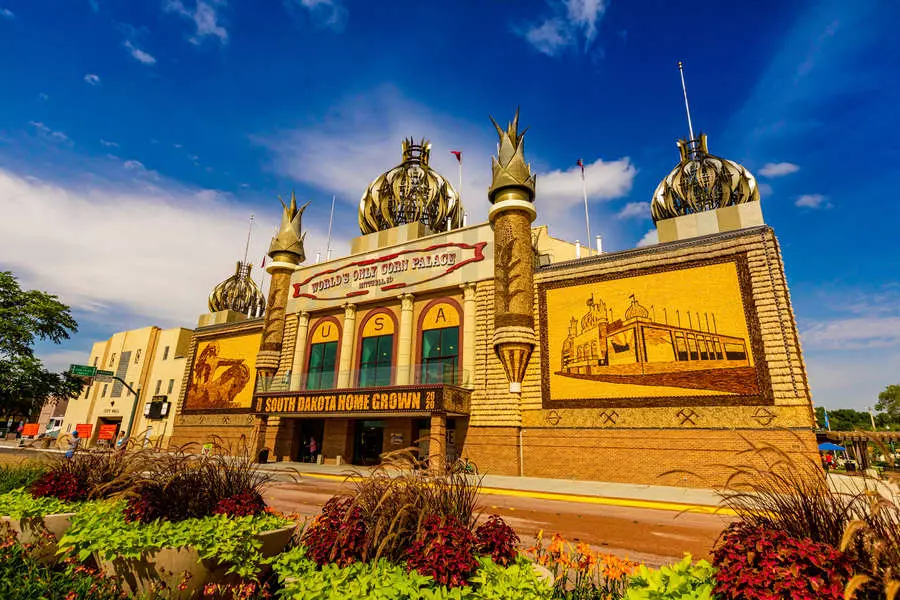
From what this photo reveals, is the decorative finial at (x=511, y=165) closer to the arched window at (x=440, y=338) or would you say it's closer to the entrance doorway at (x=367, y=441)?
the arched window at (x=440, y=338)

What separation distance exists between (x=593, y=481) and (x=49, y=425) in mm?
89656

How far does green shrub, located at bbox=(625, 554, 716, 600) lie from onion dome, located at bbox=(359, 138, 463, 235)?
3131 centimetres

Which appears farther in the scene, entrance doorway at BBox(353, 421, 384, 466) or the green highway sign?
the green highway sign

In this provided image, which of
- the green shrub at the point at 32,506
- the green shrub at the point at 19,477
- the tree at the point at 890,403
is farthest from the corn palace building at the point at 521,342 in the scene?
the tree at the point at 890,403

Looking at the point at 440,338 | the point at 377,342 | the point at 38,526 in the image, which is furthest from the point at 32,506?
the point at 377,342

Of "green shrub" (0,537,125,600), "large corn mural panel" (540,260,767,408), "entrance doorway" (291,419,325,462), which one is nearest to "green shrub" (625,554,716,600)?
"green shrub" (0,537,125,600)

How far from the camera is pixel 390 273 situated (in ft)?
106

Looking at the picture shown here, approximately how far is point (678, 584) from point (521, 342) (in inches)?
863

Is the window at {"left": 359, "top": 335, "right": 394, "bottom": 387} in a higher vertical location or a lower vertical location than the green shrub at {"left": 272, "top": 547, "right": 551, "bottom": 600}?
higher

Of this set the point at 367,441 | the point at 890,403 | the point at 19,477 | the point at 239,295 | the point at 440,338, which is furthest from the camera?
the point at 890,403

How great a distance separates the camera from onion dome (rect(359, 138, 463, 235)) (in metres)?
34.2

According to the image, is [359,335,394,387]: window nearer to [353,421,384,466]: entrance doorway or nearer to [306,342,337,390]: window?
[306,342,337,390]: window

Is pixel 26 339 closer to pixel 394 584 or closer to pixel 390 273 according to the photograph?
pixel 390 273

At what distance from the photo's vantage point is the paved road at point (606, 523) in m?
8.96
